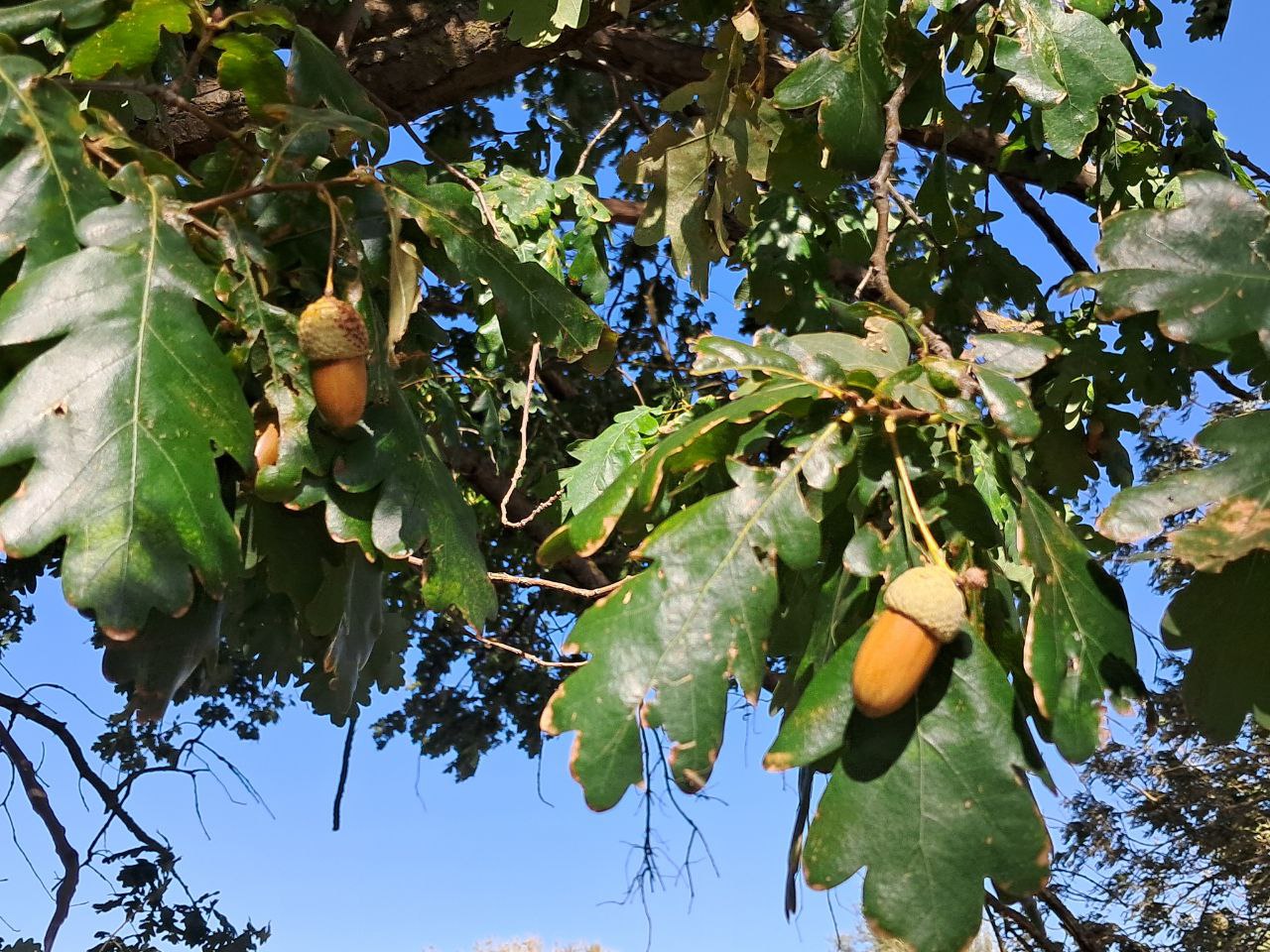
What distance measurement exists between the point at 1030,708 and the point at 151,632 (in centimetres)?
111

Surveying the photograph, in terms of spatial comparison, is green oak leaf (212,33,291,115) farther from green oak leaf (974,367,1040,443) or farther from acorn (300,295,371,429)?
green oak leaf (974,367,1040,443)

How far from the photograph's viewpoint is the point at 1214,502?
1298 millimetres

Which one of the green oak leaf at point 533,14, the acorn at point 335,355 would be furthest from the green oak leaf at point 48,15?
the green oak leaf at point 533,14

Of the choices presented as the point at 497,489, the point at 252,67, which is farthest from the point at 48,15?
the point at 497,489

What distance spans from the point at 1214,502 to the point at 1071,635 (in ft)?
0.63

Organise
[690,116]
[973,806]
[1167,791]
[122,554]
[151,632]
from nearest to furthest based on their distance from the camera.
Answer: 1. [973,806]
2. [122,554]
3. [151,632]
4. [690,116]
5. [1167,791]

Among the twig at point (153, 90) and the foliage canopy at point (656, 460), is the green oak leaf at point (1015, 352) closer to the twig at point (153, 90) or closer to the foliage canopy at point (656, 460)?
the foliage canopy at point (656, 460)

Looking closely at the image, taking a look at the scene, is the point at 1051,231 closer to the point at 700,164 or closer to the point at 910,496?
the point at 700,164

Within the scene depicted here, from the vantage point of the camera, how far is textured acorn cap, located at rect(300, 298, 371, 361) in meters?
1.51

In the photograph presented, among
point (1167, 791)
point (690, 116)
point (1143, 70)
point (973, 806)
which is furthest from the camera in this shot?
point (1167, 791)

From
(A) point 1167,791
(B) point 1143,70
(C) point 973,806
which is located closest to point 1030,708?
(C) point 973,806

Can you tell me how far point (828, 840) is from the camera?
4.16ft

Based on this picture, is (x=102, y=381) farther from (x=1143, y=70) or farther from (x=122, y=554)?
(x=1143, y=70)

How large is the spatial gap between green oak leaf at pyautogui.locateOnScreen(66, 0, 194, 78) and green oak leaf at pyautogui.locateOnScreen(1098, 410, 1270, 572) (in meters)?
1.32
